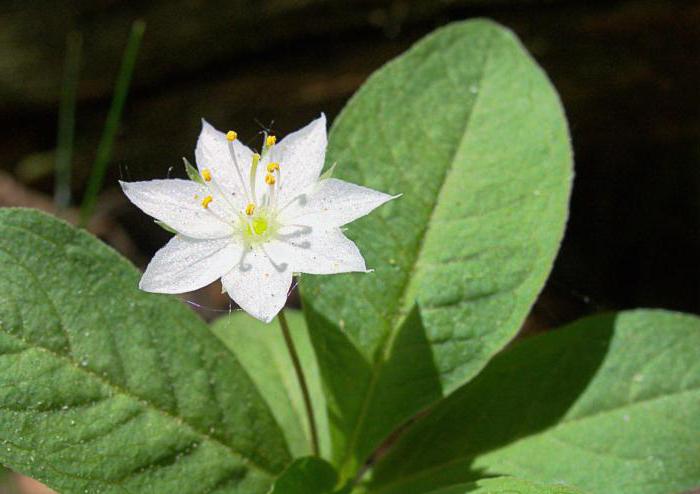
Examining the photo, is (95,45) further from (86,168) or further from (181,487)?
(181,487)

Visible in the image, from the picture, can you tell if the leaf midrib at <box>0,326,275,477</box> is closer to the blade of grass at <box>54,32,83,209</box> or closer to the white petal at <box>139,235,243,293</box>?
the white petal at <box>139,235,243,293</box>

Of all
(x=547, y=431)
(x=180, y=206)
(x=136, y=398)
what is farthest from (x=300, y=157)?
(x=547, y=431)

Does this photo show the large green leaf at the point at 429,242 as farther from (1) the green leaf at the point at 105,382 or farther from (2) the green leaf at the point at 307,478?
(1) the green leaf at the point at 105,382

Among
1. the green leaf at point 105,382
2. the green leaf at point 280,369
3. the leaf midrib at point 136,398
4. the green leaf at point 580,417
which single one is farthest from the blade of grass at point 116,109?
the green leaf at point 580,417

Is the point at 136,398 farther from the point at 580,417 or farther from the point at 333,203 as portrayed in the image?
the point at 580,417

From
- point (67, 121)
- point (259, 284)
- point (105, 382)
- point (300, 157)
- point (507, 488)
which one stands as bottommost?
point (507, 488)

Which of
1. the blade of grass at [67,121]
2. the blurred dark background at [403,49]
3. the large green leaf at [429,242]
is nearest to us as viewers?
the large green leaf at [429,242]
